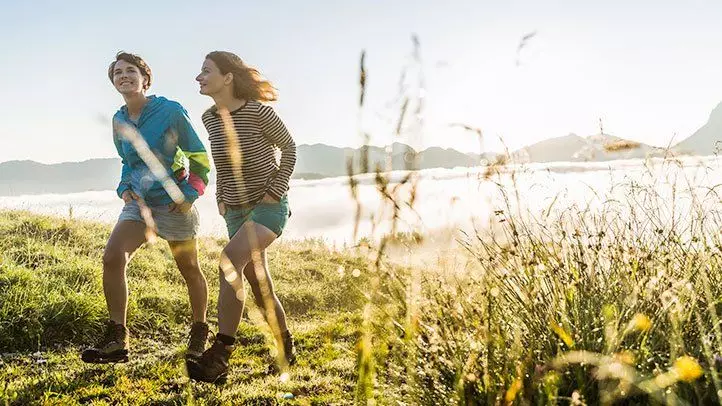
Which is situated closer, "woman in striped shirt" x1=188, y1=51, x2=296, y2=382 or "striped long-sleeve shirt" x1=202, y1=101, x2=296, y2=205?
"woman in striped shirt" x1=188, y1=51, x2=296, y2=382

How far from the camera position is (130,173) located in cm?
511

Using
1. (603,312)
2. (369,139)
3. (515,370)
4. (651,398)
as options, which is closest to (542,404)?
(515,370)

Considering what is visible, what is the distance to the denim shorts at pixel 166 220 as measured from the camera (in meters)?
4.94

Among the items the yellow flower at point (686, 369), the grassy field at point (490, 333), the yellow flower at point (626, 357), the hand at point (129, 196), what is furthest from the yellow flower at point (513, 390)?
the hand at point (129, 196)

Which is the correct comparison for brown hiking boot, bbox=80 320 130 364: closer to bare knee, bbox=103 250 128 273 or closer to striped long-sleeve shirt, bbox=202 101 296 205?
bare knee, bbox=103 250 128 273

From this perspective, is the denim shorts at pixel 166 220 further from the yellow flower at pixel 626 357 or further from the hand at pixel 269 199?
the yellow flower at pixel 626 357

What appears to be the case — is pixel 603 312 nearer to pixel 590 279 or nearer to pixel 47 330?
pixel 590 279

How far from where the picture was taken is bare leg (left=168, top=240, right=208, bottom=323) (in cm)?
520

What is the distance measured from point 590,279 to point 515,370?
2.31ft

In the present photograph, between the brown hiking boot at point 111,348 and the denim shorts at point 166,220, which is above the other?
the denim shorts at point 166,220

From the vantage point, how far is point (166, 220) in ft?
16.4

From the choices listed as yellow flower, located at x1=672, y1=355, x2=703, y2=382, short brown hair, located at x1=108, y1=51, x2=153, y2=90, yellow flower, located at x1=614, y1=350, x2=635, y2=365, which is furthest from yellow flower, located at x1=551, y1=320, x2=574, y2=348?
short brown hair, located at x1=108, y1=51, x2=153, y2=90

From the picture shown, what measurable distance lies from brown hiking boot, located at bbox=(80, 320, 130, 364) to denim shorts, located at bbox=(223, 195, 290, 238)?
3.71 feet

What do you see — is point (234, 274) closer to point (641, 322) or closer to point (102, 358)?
point (102, 358)
